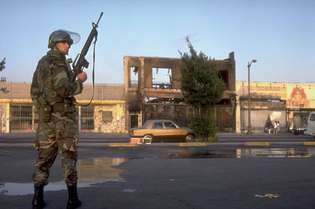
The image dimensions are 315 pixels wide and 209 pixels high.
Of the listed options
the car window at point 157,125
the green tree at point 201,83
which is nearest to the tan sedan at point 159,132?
the car window at point 157,125

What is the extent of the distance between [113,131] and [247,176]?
43.6 meters

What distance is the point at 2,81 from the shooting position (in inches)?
1998

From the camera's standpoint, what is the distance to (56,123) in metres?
5.61

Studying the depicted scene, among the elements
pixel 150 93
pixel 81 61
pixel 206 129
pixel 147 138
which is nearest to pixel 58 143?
pixel 81 61

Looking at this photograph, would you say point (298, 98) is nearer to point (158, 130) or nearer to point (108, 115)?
point (108, 115)

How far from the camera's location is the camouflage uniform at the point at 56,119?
5.59 m

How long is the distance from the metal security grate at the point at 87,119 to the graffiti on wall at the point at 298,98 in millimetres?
21957

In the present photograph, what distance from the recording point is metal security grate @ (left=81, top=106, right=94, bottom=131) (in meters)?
Result: 52.5

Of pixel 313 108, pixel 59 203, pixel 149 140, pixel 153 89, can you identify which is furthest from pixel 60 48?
pixel 313 108

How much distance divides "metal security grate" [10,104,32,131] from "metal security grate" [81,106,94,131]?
545cm

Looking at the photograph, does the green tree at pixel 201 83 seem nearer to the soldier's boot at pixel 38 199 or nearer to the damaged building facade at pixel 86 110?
the soldier's boot at pixel 38 199

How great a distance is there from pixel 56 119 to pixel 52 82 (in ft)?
1.37

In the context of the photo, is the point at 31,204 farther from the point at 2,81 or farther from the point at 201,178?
the point at 2,81

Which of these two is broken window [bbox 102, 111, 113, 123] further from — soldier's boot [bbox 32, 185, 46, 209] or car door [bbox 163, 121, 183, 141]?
soldier's boot [bbox 32, 185, 46, 209]
